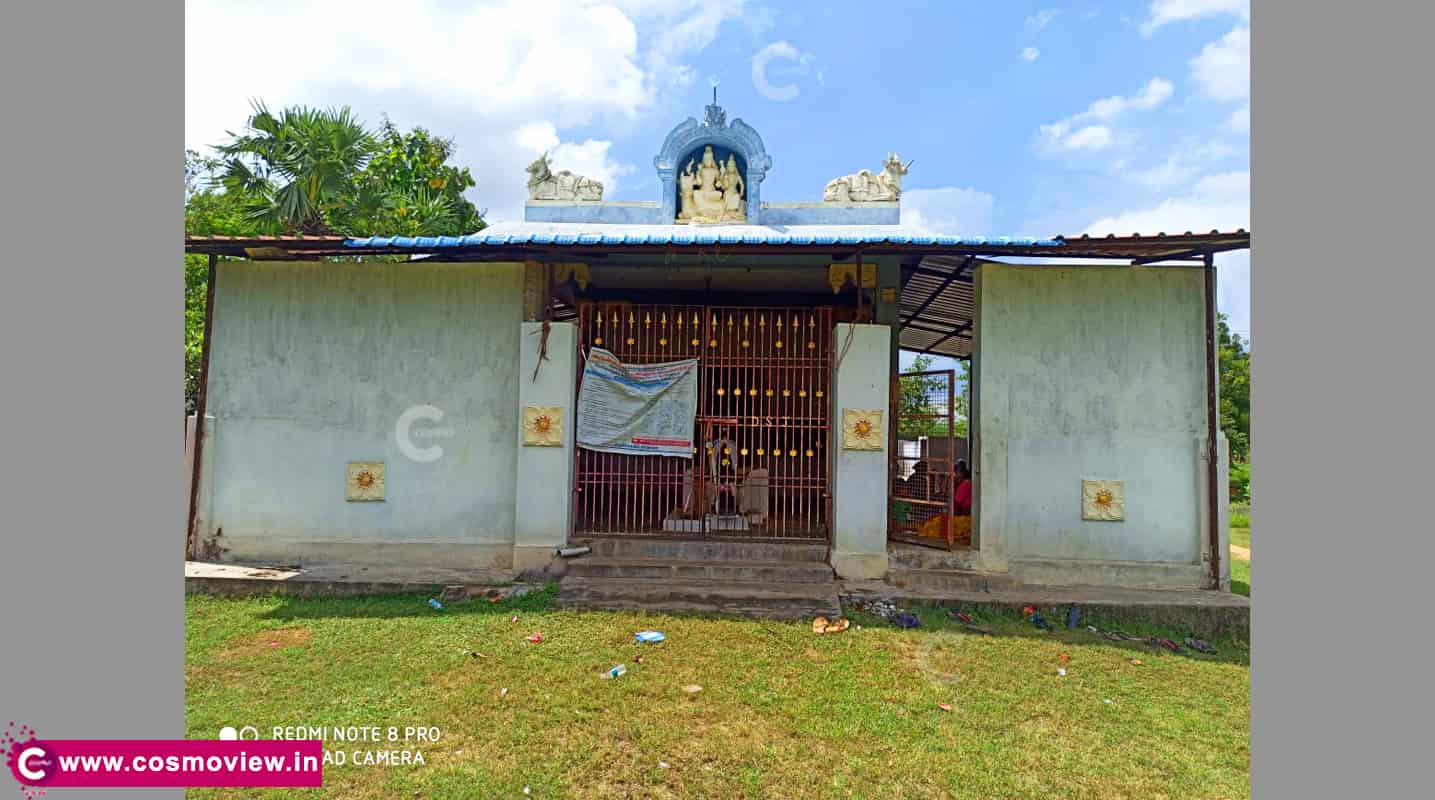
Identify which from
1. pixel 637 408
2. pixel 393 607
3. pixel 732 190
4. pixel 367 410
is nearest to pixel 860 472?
pixel 637 408

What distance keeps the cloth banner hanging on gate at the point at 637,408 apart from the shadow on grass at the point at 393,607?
174 centimetres

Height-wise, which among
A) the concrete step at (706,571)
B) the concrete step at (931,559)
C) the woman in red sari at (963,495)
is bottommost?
the concrete step at (706,571)

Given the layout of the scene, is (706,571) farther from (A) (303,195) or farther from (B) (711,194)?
(A) (303,195)

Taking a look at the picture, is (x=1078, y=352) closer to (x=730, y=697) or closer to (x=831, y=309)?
(x=831, y=309)

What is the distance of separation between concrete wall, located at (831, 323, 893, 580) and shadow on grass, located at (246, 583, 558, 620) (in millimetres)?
2851

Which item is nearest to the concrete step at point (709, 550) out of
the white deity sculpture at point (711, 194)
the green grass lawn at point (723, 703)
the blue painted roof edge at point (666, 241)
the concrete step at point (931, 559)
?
the concrete step at point (931, 559)

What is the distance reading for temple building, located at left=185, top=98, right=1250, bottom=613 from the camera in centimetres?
673

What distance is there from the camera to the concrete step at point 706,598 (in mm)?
5879

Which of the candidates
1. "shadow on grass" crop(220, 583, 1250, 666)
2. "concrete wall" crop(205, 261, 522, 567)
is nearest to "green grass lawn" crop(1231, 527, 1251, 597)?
"shadow on grass" crop(220, 583, 1250, 666)

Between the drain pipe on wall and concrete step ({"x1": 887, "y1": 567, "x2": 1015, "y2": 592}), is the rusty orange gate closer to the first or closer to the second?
concrete step ({"x1": 887, "y1": 567, "x2": 1015, "y2": 592})

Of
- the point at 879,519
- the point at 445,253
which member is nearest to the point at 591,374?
the point at 445,253

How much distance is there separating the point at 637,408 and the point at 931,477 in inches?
130

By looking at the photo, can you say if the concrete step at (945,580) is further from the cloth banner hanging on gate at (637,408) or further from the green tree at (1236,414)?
the green tree at (1236,414)

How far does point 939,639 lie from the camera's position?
17.9 ft
